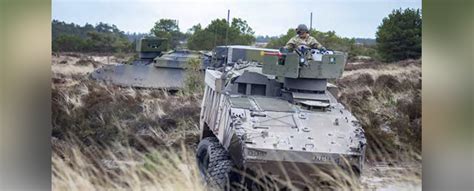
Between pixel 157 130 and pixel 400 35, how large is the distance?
235 cm

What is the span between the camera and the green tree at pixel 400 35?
6.04 meters

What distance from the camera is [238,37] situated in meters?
6.57

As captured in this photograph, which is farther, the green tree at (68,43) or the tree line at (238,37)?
the tree line at (238,37)

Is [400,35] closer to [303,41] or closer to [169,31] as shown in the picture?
[303,41]

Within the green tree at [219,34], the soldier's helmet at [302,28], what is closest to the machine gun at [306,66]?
the soldier's helmet at [302,28]

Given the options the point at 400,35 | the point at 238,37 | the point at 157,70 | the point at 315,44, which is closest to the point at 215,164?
the point at 238,37

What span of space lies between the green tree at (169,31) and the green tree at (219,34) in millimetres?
127

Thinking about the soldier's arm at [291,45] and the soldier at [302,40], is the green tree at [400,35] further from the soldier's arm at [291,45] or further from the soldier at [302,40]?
the soldier's arm at [291,45]

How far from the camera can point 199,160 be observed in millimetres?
6379

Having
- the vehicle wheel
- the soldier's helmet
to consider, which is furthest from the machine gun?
the vehicle wheel

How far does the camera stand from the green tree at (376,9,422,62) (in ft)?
19.8

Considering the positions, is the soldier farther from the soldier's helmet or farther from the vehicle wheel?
the vehicle wheel

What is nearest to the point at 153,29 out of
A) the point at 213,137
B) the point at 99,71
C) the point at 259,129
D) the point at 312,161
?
the point at 99,71
